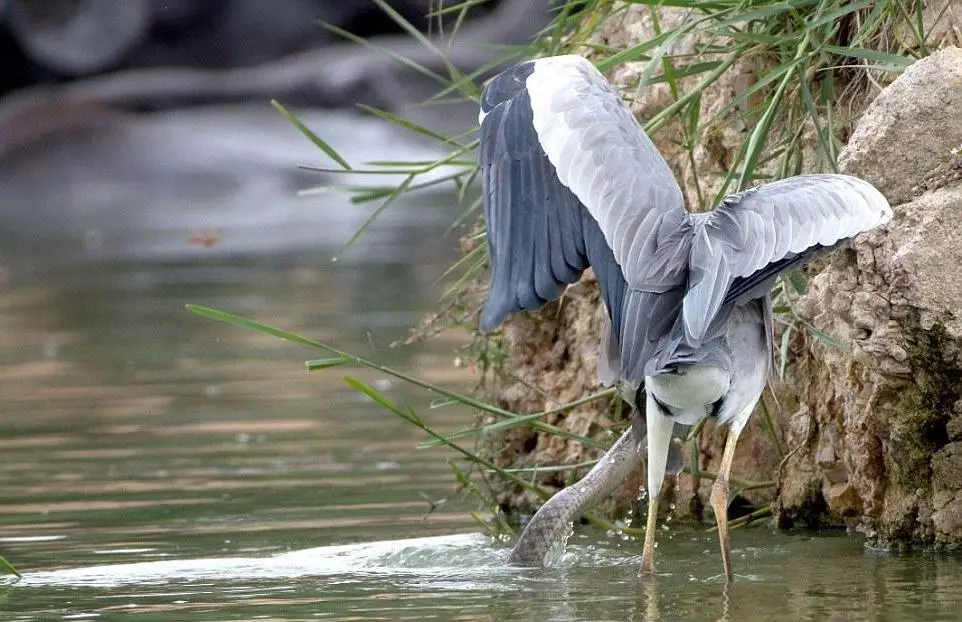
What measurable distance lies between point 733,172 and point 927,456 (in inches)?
40.0

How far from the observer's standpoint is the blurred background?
19.2ft

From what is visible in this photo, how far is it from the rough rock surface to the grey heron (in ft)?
0.73

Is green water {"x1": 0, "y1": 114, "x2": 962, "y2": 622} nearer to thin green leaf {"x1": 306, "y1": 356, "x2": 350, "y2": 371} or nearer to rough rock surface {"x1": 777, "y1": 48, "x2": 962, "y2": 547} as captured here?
rough rock surface {"x1": 777, "y1": 48, "x2": 962, "y2": 547}

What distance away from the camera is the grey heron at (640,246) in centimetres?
399

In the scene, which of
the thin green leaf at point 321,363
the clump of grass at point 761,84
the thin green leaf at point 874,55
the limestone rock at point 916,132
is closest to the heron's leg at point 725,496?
the clump of grass at point 761,84

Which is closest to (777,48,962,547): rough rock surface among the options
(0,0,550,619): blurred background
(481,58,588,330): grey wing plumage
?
(481,58,588,330): grey wing plumage

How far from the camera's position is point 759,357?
170 inches

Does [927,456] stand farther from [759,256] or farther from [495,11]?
[495,11]

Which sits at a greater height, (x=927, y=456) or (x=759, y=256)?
(x=759, y=256)

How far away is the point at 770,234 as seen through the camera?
3961mm

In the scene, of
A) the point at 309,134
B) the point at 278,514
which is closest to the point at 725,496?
the point at 309,134

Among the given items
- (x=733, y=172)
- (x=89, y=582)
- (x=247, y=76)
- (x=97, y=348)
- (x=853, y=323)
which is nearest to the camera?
(x=853, y=323)

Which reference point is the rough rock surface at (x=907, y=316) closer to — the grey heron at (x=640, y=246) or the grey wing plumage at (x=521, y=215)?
the grey heron at (x=640, y=246)

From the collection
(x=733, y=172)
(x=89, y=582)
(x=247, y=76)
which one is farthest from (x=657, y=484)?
(x=247, y=76)
